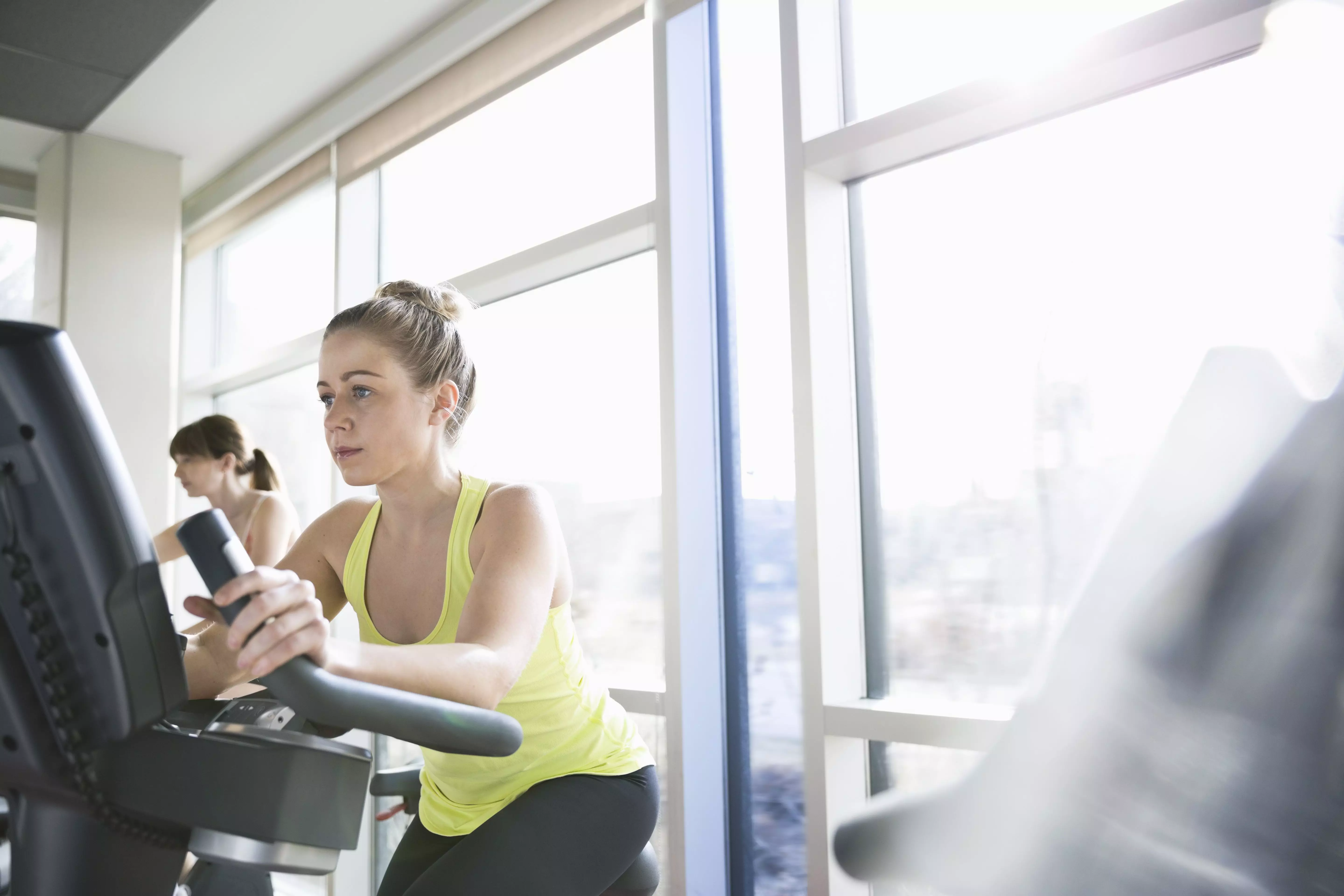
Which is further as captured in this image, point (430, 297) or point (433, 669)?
point (430, 297)

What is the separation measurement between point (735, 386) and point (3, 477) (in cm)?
174

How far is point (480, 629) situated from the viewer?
101cm

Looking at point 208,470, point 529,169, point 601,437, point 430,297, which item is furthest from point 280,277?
point 430,297

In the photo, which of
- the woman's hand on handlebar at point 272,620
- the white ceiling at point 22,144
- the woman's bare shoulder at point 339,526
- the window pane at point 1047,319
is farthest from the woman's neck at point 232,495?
the woman's hand on handlebar at point 272,620

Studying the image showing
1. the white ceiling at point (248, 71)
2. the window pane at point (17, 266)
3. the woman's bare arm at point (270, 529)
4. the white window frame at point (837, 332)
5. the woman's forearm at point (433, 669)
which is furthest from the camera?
the window pane at point (17, 266)

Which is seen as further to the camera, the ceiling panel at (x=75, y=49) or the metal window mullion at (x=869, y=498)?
the ceiling panel at (x=75, y=49)

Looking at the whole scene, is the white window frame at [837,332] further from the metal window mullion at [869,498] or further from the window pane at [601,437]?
the window pane at [601,437]

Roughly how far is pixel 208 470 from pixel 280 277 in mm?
1162

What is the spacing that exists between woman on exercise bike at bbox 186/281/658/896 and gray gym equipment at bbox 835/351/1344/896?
62 centimetres

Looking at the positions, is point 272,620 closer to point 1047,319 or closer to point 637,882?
point 637,882

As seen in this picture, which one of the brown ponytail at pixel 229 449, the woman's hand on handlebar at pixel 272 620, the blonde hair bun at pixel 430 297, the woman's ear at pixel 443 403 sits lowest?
the woman's hand on handlebar at pixel 272 620

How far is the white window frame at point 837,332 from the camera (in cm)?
168

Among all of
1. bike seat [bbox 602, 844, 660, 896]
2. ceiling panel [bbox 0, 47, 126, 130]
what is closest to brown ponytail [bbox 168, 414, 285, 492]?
ceiling panel [bbox 0, 47, 126, 130]

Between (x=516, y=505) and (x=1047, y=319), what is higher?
(x=1047, y=319)
